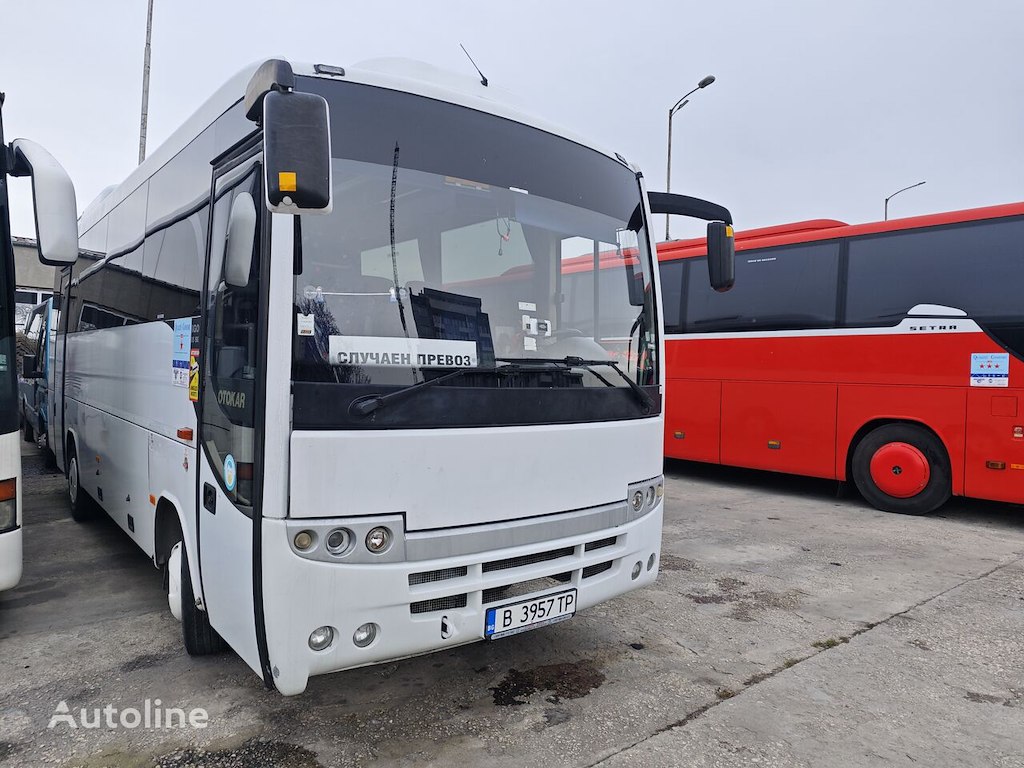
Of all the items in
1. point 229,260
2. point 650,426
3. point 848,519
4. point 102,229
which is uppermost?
point 102,229

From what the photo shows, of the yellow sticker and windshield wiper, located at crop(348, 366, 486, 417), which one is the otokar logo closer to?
the yellow sticker

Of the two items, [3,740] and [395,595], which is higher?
[395,595]

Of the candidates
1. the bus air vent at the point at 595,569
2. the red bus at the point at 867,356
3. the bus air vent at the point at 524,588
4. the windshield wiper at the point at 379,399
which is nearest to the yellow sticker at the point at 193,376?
the windshield wiper at the point at 379,399

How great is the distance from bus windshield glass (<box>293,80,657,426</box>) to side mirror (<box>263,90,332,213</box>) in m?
0.34

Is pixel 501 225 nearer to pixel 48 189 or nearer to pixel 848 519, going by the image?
pixel 48 189

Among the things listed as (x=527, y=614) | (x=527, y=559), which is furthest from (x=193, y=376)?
(x=527, y=614)

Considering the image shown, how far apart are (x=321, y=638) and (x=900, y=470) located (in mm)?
7551

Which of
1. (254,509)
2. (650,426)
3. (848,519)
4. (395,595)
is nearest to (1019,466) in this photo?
(848,519)

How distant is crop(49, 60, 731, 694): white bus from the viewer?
2879 millimetres

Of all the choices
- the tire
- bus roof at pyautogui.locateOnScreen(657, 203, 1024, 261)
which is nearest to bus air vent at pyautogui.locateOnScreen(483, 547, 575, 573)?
bus roof at pyautogui.locateOnScreen(657, 203, 1024, 261)

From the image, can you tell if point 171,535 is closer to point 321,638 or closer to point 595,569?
A: point 321,638

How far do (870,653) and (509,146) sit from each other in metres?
3.51

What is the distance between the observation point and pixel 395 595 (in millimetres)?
2988

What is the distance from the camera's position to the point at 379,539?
3.00 meters
